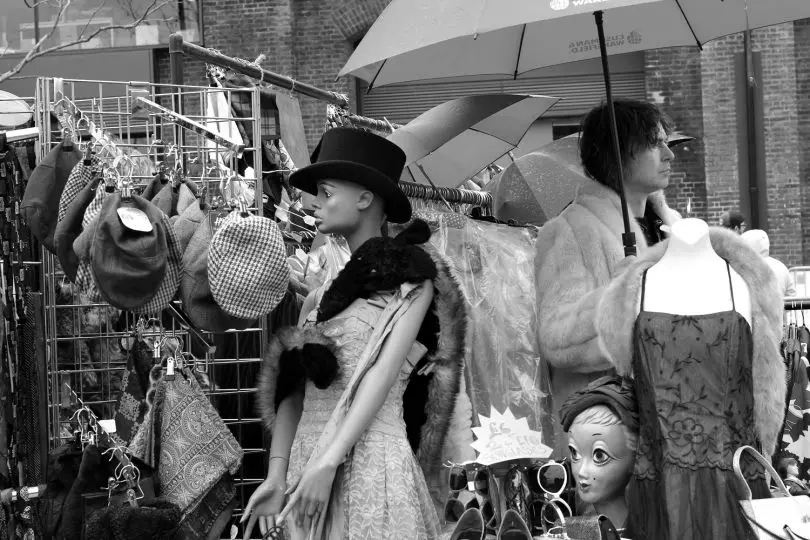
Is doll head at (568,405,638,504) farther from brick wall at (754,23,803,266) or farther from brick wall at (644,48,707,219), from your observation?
brick wall at (754,23,803,266)

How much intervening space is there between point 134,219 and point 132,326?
123cm

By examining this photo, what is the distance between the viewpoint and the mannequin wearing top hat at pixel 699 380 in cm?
308

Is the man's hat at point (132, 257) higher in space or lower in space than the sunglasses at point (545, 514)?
higher

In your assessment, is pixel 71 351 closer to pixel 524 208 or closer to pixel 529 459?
pixel 524 208

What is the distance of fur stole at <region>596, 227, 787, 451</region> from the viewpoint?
3170 millimetres

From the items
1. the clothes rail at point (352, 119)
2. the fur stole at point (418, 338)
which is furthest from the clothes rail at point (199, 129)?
the clothes rail at point (352, 119)

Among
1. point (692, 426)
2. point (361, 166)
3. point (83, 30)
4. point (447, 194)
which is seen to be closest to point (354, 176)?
point (361, 166)

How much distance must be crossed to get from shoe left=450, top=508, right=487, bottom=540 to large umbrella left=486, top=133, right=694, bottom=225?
289 centimetres

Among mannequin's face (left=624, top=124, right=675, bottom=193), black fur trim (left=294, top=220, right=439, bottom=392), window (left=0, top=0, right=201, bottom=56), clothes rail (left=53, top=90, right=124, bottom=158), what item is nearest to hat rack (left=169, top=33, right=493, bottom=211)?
Answer: clothes rail (left=53, top=90, right=124, bottom=158)

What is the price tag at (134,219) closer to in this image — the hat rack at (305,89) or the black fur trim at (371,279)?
Answer: the black fur trim at (371,279)

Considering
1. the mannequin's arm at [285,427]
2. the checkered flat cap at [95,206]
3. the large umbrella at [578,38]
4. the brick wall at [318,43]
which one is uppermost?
the brick wall at [318,43]

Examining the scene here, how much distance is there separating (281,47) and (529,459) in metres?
11.9

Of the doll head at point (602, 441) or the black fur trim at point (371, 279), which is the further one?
the black fur trim at point (371, 279)

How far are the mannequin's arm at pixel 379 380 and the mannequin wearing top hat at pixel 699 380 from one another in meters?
0.58
